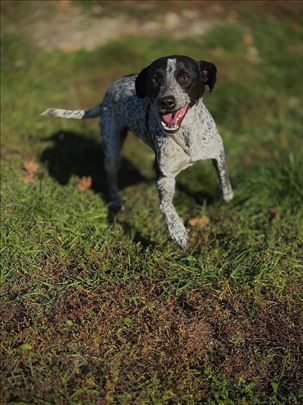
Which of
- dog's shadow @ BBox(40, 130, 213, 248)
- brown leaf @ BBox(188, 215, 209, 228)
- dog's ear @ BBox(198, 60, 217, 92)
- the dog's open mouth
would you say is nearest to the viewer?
the dog's open mouth

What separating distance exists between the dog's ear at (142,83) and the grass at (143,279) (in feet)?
3.61

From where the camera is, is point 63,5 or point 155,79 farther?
point 63,5

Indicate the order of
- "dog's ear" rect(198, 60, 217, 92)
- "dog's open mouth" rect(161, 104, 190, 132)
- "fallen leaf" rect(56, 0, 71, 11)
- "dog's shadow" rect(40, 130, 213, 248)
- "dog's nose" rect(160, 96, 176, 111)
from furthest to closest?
"fallen leaf" rect(56, 0, 71, 11) → "dog's shadow" rect(40, 130, 213, 248) → "dog's ear" rect(198, 60, 217, 92) → "dog's open mouth" rect(161, 104, 190, 132) → "dog's nose" rect(160, 96, 176, 111)

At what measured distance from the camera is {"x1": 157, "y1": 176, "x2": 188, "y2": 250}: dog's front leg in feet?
14.3

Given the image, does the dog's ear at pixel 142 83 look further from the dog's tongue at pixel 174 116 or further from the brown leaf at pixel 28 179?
the brown leaf at pixel 28 179

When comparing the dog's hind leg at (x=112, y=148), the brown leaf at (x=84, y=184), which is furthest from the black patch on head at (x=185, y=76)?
the brown leaf at (x=84, y=184)

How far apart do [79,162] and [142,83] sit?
6.85ft

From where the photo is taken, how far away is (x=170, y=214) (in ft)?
14.5

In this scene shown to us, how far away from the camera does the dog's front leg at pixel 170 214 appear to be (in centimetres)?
436

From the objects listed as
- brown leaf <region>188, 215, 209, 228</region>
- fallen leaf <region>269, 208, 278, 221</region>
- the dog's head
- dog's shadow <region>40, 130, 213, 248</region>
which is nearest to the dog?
the dog's head

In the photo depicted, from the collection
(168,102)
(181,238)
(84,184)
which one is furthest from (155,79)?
(84,184)

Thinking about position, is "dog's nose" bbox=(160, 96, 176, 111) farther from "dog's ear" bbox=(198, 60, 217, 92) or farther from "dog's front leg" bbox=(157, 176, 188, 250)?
"dog's front leg" bbox=(157, 176, 188, 250)

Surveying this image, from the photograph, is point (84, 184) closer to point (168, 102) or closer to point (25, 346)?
point (168, 102)

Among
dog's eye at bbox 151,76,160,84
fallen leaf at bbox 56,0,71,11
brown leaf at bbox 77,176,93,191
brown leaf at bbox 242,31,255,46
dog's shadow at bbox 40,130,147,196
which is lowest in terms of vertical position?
brown leaf at bbox 242,31,255,46
